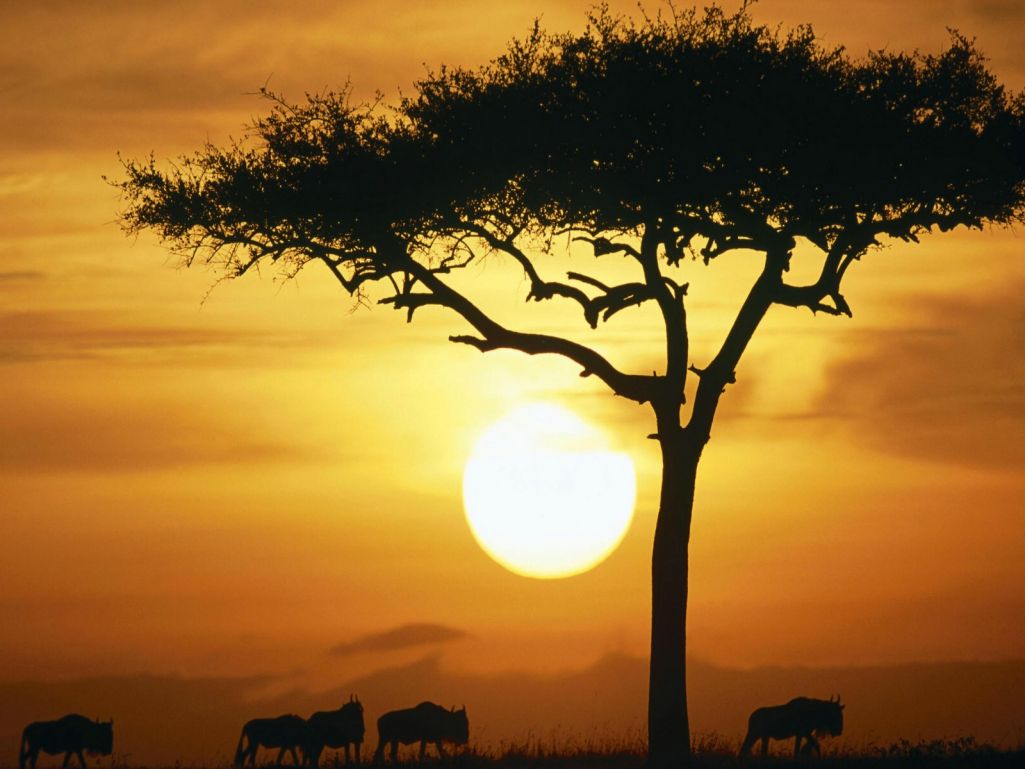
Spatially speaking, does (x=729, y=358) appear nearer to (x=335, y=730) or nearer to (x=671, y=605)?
(x=671, y=605)

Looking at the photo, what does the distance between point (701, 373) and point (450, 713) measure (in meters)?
8.27

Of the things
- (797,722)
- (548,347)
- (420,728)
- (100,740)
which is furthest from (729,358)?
(100,740)

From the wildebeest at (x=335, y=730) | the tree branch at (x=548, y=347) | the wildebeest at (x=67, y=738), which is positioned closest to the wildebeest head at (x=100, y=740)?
the wildebeest at (x=67, y=738)

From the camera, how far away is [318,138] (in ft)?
123

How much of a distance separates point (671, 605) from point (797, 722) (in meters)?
3.40

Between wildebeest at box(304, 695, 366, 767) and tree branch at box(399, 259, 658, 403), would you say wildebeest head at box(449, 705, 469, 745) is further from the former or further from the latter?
tree branch at box(399, 259, 658, 403)

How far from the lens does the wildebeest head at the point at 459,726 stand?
35.6 meters

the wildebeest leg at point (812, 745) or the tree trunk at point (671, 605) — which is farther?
the wildebeest leg at point (812, 745)

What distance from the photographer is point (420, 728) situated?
1395 inches

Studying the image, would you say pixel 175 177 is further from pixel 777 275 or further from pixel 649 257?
pixel 777 275

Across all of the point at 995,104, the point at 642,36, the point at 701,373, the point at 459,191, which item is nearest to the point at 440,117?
the point at 459,191

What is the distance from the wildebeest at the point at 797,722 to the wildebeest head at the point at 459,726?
5371mm

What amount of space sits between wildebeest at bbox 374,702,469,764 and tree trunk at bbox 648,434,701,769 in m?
3.83

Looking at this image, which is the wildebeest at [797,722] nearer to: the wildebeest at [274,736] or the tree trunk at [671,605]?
the tree trunk at [671,605]
